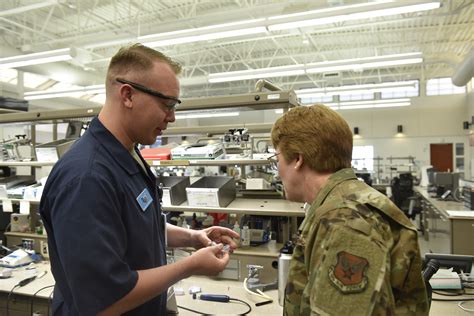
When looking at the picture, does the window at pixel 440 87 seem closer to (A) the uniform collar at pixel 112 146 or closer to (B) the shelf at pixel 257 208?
(B) the shelf at pixel 257 208

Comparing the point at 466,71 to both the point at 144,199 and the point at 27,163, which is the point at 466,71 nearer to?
the point at 27,163

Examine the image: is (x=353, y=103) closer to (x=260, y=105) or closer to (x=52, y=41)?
(x=52, y=41)

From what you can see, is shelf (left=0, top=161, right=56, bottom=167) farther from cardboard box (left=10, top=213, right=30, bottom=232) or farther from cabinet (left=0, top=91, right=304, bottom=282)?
cardboard box (left=10, top=213, right=30, bottom=232)

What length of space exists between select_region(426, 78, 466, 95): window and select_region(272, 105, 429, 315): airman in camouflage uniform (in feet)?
41.5

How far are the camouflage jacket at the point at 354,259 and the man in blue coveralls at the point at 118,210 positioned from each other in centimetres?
34

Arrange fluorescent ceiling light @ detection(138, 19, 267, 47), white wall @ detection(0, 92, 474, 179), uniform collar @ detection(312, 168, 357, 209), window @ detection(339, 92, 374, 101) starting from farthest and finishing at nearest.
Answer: window @ detection(339, 92, 374, 101) < white wall @ detection(0, 92, 474, 179) < fluorescent ceiling light @ detection(138, 19, 267, 47) < uniform collar @ detection(312, 168, 357, 209)

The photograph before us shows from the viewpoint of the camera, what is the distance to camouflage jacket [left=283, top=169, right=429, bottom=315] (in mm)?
798

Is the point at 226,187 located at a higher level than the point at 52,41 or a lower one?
lower

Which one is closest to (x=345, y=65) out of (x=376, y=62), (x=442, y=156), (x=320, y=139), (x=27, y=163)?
(x=376, y=62)

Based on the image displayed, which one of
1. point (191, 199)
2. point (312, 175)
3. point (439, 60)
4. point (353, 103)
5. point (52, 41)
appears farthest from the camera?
point (353, 103)

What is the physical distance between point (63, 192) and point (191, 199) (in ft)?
4.61

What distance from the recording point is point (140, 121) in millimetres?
1093

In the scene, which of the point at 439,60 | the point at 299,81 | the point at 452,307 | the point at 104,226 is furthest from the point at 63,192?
the point at 299,81

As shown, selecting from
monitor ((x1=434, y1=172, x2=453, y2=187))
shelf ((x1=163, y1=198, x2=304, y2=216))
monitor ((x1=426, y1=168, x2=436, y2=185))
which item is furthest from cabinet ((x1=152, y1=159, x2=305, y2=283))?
monitor ((x1=426, y1=168, x2=436, y2=185))
